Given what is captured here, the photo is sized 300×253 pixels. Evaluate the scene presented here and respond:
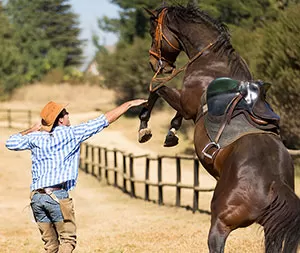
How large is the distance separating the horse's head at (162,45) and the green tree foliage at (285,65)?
12.8 meters

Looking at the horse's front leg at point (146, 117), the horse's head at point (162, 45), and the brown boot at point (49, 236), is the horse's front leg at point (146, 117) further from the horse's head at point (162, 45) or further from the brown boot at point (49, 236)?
the brown boot at point (49, 236)

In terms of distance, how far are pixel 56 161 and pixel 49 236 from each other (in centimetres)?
77

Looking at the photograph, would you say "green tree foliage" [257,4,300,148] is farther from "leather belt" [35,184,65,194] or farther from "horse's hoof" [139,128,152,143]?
"leather belt" [35,184,65,194]

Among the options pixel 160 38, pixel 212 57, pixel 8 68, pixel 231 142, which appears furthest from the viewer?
pixel 8 68

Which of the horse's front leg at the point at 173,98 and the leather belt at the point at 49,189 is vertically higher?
the horse's front leg at the point at 173,98

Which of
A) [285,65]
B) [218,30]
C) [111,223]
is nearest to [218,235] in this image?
[218,30]

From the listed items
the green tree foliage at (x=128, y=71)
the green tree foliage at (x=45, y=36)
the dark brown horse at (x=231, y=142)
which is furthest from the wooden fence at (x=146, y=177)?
the green tree foliage at (x=45, y=36)

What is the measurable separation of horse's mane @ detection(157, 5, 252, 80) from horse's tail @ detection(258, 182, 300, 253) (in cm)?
148

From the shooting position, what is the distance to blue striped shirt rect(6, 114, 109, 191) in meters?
5.82

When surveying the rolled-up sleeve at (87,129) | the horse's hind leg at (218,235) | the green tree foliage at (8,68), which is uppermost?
the rolled-up sleeve at (87,129)

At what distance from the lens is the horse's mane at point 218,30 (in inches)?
246

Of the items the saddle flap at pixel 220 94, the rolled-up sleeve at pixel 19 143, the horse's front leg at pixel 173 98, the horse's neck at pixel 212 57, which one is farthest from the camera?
the horse's front leg at pixel 173 98

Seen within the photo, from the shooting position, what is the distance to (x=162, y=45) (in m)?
6.86

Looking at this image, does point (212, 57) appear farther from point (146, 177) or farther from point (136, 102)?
point (146, 177)
